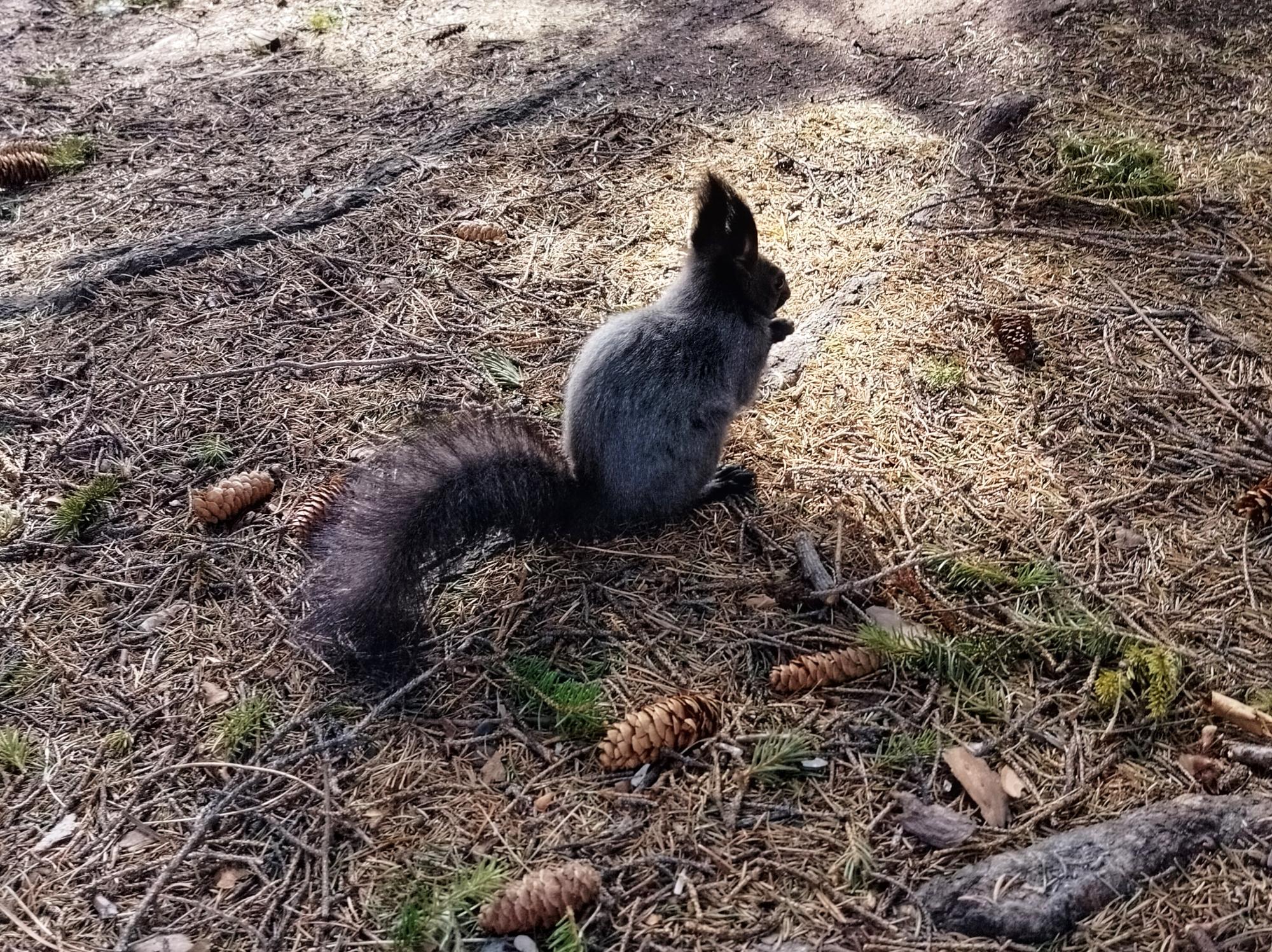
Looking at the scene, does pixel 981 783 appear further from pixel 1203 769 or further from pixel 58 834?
pixel 58 834

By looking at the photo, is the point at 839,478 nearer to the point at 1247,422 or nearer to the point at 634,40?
the point at 1247,422

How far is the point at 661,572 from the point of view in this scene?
2.71 metres

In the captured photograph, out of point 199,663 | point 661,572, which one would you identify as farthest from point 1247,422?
point 199,663

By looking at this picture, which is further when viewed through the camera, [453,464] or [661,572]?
[661,572]

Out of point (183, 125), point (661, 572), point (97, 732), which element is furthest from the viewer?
point (183, 125)

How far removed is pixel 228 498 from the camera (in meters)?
2.80

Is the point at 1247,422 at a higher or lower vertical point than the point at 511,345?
lower

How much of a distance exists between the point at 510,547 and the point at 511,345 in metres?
1.14

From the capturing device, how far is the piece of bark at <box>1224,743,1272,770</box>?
1986 millimetres

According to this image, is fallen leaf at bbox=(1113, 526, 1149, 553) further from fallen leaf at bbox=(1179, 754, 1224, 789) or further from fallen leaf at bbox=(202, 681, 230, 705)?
fallen leaf at bbox=(202, 681, 230, 705)

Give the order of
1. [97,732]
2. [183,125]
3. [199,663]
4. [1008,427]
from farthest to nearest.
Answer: [183,125], [1008,427], [199,663], [97,732]

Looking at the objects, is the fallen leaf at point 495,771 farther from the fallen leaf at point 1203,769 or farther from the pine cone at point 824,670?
the fallen leaf at point 1203,769

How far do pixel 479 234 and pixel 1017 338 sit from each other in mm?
2510

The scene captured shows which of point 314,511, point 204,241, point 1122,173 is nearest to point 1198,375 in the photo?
point 1122,173
